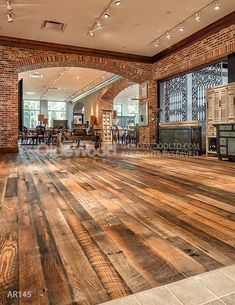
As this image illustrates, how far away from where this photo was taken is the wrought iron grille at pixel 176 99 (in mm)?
9770

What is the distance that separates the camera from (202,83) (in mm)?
8945

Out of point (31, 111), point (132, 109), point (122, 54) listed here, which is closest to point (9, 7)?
point (122, 54)

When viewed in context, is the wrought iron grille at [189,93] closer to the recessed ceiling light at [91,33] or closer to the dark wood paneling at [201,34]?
the dark wood paneling at [201,34]

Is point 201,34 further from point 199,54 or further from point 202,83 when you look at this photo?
point 202,83

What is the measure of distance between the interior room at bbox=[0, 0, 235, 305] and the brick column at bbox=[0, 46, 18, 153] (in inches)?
1.3

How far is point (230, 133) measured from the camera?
6.26 metres

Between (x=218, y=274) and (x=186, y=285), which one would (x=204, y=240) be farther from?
(x=186, y=285)

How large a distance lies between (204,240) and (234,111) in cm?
565

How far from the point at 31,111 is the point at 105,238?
79.3ft

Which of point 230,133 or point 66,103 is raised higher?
point 66,103

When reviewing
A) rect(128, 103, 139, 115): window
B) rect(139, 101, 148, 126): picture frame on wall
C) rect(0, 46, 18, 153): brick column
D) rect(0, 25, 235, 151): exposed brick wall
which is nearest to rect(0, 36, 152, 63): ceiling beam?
rect(0, 25, 235, 151): exposed brick wall

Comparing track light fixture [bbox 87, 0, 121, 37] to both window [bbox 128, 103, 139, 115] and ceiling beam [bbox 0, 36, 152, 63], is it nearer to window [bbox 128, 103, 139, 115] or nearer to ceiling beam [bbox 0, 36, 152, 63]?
ceiling beam [bbox 0, 36, 152, 63]

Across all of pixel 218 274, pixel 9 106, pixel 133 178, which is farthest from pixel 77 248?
pixel 9 106

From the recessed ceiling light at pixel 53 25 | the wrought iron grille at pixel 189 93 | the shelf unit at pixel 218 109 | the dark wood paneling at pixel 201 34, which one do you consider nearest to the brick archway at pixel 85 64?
the dark wood paneling at pixel 201 34
